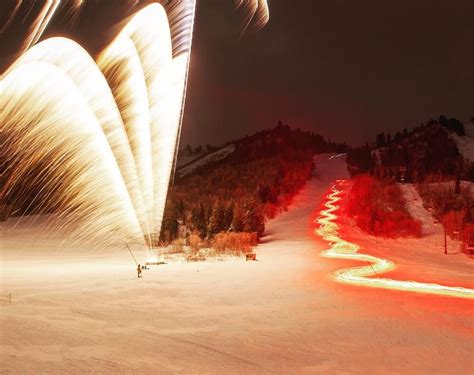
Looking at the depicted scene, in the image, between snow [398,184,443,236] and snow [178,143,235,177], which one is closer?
snow [398,184,443,236]

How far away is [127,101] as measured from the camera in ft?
53.7

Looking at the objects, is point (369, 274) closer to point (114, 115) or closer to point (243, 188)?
point (114, 115)

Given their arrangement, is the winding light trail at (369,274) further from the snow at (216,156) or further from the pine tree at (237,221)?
the snow at (216,156)

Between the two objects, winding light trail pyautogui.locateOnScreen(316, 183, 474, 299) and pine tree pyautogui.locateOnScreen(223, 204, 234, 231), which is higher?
pine tree pyautogui.locateOnScreen(223, 204, 234, 231)

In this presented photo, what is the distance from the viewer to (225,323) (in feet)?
33.6

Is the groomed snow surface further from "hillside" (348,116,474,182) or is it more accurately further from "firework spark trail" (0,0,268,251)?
"hillside" (348,116,474,182)

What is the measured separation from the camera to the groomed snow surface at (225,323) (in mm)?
7508

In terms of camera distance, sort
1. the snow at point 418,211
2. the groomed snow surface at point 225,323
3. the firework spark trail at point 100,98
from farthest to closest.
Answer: the snow at point 418,211 < the firework spark trail at point 100,98 < the groomed snow surface at point 225,323

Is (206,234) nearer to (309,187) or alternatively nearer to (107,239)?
(107,239)

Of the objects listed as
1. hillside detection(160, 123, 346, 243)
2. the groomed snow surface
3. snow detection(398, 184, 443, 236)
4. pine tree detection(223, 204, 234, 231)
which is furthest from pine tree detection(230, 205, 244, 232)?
the groomed snow surface

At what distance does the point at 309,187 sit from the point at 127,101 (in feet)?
148

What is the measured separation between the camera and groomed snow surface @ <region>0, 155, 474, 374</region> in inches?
296

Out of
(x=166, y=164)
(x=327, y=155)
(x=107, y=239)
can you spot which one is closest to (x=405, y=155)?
(x=327, y=155)

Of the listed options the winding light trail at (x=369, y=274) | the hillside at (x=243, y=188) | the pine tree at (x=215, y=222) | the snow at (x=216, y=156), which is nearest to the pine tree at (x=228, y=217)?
the hillside at (x=243, y=188)
